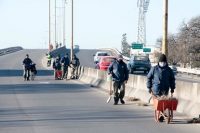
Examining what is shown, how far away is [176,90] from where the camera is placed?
67.6ft

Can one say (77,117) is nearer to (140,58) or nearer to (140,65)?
(140,65)

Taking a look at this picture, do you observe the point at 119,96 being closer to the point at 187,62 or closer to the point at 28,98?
the point at 28,98

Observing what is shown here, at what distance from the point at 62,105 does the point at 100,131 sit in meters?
7.56

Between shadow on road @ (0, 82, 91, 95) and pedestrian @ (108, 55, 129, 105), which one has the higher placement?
pedestrian @ (108, 55, 129, 105)

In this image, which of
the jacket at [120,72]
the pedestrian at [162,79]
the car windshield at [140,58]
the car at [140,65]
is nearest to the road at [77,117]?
the pedestrian at [162,79]

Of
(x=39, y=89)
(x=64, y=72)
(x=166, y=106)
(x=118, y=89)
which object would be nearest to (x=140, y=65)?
(x=64, y=72)

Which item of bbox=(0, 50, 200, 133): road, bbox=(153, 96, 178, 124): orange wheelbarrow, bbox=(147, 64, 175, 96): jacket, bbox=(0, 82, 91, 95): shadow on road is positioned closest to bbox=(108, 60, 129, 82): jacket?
bbox=(0, 50, 200, 133): road

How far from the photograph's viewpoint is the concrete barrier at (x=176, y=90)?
720 inches

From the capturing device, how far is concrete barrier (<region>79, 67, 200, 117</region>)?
18.3 meters

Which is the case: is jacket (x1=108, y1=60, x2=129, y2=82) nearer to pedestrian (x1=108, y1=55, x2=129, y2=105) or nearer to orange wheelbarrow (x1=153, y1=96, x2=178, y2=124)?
pedestrian (x1=108, y1=55, x2=129, y2=105)

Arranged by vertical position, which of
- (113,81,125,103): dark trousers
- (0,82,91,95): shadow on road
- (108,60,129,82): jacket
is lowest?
(0,82,91,95): shadow on road

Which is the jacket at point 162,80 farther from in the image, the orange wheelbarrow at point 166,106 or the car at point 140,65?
the car at point 140,65

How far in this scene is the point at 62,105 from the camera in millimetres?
22250

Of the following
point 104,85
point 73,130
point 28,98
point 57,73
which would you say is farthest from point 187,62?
point 73,130
